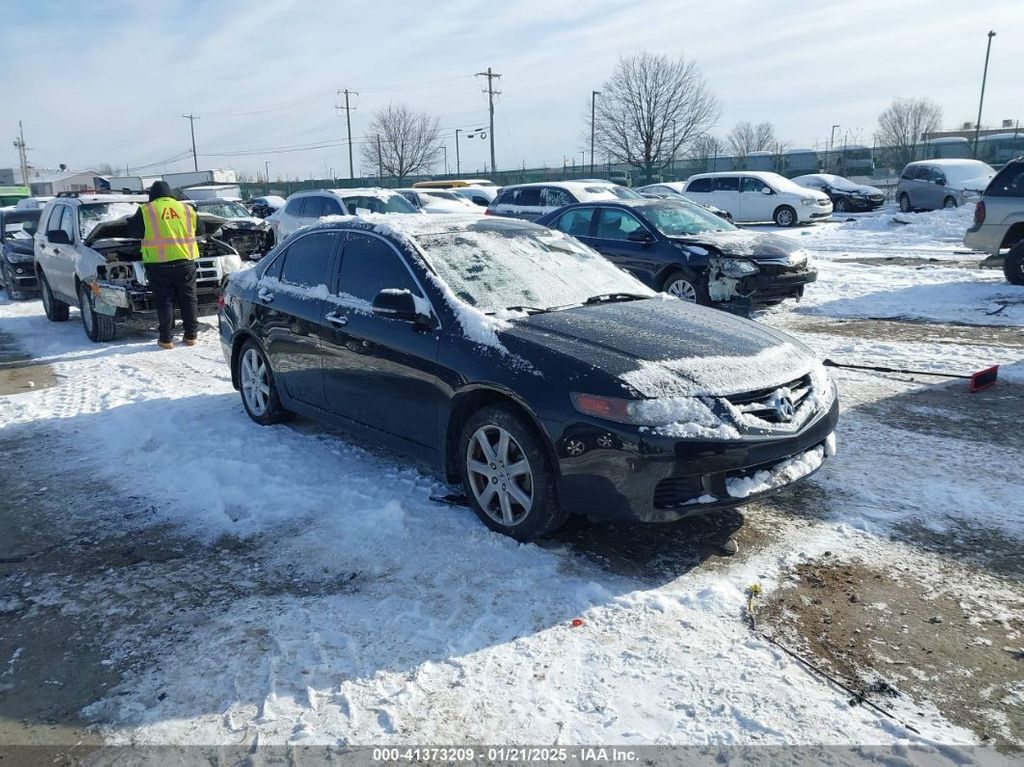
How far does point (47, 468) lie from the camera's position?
568cm

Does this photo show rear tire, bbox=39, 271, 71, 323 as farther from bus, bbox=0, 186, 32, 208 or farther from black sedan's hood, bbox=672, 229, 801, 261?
bus, bbox=0, 186, 32, 208

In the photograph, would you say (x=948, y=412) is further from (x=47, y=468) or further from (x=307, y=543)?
(x=47, y=468)

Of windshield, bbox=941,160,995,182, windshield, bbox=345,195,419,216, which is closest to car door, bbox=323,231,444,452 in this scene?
windshield, bbox=345,195,419,216

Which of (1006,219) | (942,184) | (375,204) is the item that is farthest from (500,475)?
(942,184)

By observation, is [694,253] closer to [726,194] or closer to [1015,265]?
[1015,265]

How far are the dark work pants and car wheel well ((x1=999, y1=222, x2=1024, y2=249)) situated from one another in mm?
11503

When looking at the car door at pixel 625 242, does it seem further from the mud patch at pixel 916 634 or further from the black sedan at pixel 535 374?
the mud patch at pixel 916 634

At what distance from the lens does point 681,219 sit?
1064 cm

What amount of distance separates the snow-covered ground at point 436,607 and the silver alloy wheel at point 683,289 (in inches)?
144

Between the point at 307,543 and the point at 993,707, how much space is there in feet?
10.6

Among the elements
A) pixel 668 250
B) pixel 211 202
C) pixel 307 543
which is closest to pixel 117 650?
pixel 307 543

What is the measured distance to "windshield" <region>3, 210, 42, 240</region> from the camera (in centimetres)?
→ 1638

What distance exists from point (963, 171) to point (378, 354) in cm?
2684

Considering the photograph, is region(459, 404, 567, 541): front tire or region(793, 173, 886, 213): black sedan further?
region(793, 173, 886, 213): black sedan
